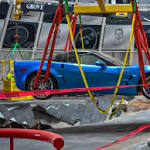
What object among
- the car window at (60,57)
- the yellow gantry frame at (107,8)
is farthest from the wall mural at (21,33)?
the yellow gantry frame at (107,8)

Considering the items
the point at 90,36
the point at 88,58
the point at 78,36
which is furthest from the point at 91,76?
the point at 90,36

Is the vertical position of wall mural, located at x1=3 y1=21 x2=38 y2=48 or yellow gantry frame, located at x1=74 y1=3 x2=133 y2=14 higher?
yellow gantry frame, located at x1=74 y1=3 x2=133 y2=14

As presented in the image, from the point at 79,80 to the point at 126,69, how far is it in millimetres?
1185

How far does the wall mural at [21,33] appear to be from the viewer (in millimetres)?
23047

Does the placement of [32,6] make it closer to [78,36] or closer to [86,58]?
[78,36]

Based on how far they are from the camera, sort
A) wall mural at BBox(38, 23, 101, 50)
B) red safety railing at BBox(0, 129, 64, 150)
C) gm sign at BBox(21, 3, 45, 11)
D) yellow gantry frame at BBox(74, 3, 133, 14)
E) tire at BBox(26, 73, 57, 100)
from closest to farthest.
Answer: red safety railing at BBox(0, 129, 64, 150) → yellow gantry frame at BBox(74, 3, 133, 14) → tire at BBox(26, 73, 57, 100) → wall mural at BBox(38, 23, 101, 50) → gm sign at BBox(21, 3, 45, 11)

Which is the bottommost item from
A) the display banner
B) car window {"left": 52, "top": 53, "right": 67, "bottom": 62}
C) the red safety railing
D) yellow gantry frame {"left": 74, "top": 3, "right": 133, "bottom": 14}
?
the display banner

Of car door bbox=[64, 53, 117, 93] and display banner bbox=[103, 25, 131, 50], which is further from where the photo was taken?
display banner bbox=[103, 25, 131, 50]

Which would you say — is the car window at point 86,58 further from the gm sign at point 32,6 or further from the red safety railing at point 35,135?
the gm sign at point 32,6

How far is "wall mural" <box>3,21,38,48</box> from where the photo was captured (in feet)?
75.6

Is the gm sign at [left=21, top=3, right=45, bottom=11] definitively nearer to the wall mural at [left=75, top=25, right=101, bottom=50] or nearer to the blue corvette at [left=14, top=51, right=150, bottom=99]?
the wall mural at [left=75, top=25, right=101, bottom=50]

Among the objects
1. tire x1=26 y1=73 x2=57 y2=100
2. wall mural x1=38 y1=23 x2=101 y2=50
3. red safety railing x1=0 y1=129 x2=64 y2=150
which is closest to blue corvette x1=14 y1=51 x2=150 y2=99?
tire x1=26 y1=73 x2=57 y2=100

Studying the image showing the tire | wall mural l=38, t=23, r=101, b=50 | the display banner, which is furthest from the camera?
the display banner

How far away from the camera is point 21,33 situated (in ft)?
76.9
